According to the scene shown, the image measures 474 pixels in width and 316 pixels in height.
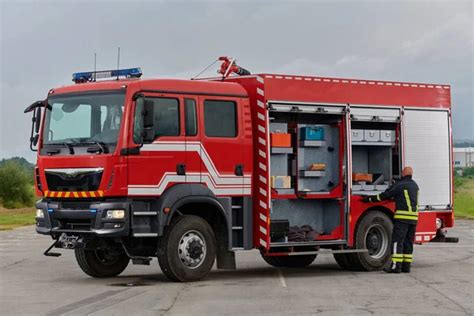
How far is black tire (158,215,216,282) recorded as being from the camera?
47.0 ft

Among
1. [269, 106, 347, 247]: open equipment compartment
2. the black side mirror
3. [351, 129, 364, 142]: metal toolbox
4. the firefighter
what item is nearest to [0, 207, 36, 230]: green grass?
[269, 106, 347, 247]: open equipment compartment

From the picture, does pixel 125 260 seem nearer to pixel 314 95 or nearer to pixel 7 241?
pixel 314 95

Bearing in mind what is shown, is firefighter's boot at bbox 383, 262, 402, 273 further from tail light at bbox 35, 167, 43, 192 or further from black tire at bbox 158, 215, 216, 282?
tail light at bbox 35, 167, 43, 192

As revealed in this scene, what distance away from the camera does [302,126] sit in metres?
16.3

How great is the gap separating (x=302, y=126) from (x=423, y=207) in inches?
130

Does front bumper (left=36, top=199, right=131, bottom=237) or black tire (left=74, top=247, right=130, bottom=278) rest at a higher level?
front bumper (left=36, top=199, right=131, bottom=237)

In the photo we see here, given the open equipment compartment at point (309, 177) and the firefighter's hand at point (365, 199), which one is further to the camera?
the firefighter's hand at point (365, 199)

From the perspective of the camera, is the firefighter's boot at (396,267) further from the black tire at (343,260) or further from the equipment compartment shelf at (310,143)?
the equipment compartment shelf at (310,143)

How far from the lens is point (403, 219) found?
1664 cm

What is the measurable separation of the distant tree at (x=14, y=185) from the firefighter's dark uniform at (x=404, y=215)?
39.7 meters

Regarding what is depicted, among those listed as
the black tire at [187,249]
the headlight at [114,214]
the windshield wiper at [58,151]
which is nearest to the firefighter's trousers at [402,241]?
the black tire at [187,249]

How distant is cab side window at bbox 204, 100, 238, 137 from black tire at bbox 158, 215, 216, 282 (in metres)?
1.42

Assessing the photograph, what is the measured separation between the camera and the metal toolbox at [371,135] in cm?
1714

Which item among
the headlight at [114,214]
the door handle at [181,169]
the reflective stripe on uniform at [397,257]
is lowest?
the reflective stripe on uniform at [397,257]
